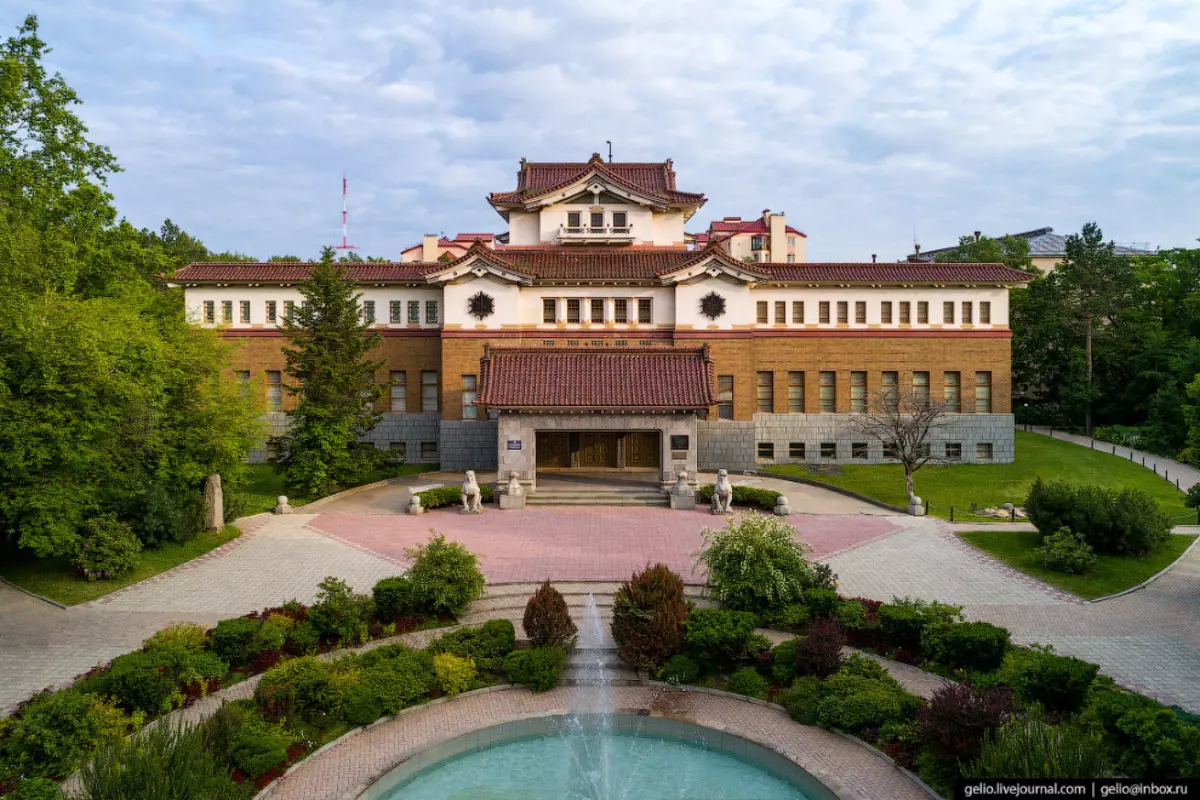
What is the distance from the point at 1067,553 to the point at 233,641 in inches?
819

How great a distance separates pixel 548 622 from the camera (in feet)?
49.3

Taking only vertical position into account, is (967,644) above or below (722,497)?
below

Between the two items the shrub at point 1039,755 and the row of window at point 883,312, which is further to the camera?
the row of window at point 883,312

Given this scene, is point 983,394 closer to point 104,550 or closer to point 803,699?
point 803,699

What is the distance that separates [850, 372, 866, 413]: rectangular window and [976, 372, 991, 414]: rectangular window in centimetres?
570

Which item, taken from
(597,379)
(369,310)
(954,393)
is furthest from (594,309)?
(954,393)

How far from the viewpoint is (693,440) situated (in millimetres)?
30203

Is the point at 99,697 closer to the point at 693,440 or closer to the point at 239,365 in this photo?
the point at 693,440

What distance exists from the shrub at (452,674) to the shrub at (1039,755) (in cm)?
830

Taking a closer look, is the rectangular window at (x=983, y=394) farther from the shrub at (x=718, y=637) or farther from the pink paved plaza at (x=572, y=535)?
the shrub at (x=718, y=637)

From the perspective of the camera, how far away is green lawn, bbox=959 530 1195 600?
795 inches

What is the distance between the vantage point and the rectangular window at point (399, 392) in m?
38.4

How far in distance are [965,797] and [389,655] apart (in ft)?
32.8

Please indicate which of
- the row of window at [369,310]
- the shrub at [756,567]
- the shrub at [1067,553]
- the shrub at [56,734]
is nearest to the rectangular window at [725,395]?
the row of window at [369,310]
